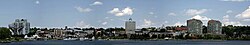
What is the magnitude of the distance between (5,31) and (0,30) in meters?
7.52

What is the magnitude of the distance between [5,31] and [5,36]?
382 cm

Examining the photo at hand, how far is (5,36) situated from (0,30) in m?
4.38

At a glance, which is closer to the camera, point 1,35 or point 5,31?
point 1,35

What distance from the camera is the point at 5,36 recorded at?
495 ft

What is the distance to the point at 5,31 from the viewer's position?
15438cm

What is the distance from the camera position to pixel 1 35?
14312cm

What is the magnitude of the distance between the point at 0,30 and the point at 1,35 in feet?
13.5

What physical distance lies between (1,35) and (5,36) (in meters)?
7.79

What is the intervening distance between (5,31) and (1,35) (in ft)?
37.3

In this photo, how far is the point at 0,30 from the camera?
146875 millimetres
